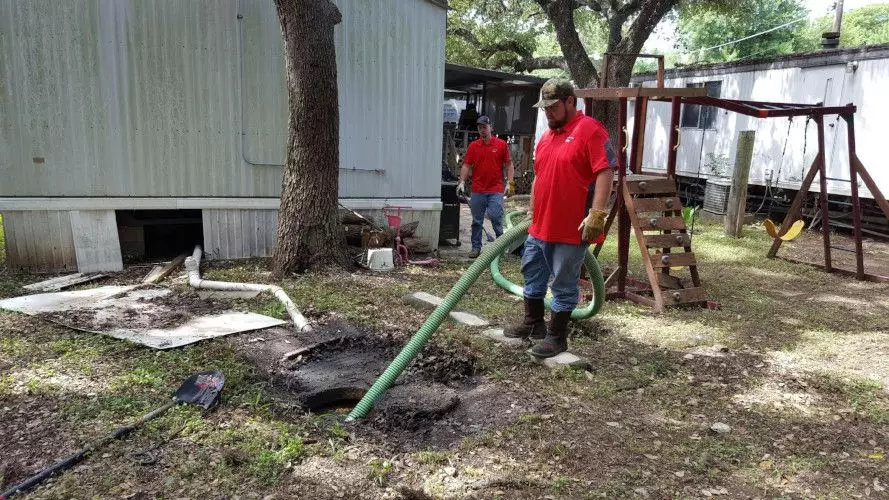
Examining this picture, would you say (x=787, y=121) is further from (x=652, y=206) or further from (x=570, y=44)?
(x=652, y=206)

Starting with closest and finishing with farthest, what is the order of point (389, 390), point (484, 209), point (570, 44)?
point (389, 390) < point (484, 209) < point (570, 44)

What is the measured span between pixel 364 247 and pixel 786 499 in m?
5.45

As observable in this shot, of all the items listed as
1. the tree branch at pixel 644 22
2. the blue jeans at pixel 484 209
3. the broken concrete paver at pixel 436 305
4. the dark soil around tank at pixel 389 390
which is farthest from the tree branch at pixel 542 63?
the dark soil around tank at pixel 389 390

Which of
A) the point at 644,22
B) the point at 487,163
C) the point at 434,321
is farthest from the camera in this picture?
the point at 644,22

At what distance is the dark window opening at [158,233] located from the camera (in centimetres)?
716

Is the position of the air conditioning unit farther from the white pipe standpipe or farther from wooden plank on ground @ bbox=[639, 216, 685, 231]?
the white pipe standpipe

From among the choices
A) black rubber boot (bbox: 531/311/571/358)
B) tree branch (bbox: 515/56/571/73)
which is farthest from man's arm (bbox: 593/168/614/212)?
tree branch (bbox: 515/56/571/73)

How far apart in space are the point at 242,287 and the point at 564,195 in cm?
336

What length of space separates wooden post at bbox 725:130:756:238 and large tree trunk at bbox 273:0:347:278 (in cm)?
760

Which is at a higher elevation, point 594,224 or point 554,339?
point 594,224

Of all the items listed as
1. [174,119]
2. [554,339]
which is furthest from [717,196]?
[174,119]

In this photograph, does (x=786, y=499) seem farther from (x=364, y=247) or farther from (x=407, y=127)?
(x=407, y=127)

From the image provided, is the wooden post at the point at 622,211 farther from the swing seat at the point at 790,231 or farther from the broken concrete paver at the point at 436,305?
the swing seat at the point at 790,231

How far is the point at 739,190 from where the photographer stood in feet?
34.8
